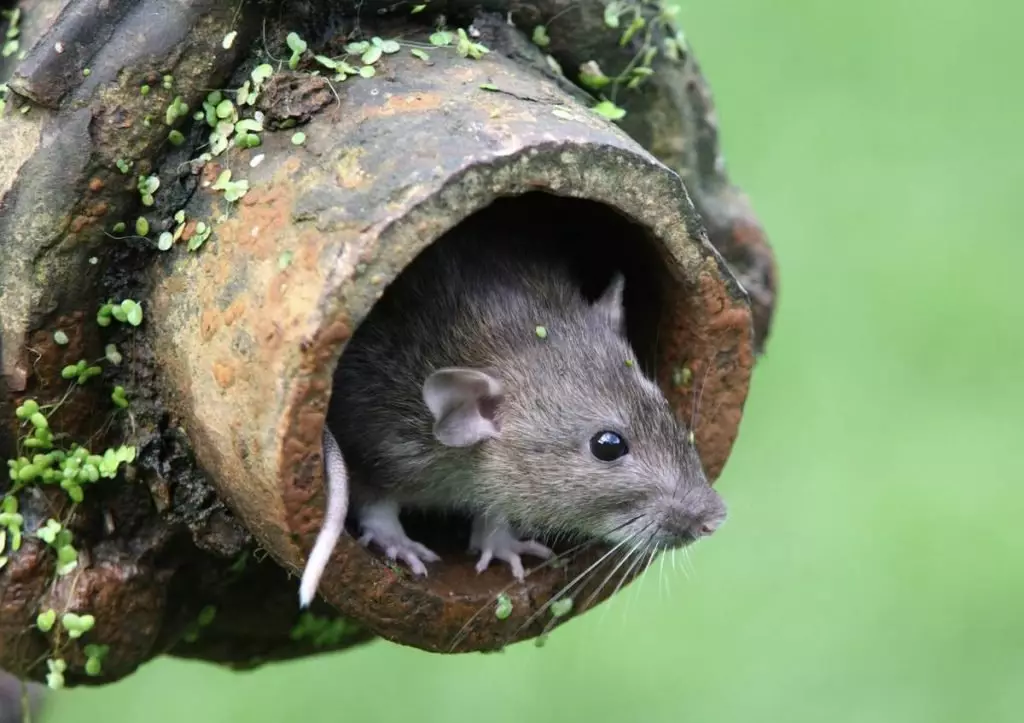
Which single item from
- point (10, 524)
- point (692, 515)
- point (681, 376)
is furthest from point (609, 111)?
point (10, 524)

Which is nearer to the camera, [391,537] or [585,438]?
[391,537]

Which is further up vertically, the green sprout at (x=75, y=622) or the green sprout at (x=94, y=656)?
the green sprout at (x=75, y=622)

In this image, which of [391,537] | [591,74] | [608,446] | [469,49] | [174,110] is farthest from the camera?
[591,74]

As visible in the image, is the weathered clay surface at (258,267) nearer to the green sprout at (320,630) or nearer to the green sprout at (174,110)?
the green sprout at (174,110)

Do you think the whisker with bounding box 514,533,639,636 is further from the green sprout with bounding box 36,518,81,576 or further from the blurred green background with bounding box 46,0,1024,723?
the blurred green background with bounding box 46,0,1024,723

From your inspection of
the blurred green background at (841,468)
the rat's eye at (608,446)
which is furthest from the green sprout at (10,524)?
the blurred green background at (841,468)

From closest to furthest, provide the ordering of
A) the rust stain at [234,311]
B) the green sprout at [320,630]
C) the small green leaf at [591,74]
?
1. the rust stain at [234,311]
2. the small green leaf at [591,74]
3. the green sprout at [320,630]

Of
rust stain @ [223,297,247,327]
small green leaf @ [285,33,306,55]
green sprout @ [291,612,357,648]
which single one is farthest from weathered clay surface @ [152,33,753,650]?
green sprout @ [291,612,357,648]

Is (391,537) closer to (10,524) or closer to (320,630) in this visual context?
(320,630)
